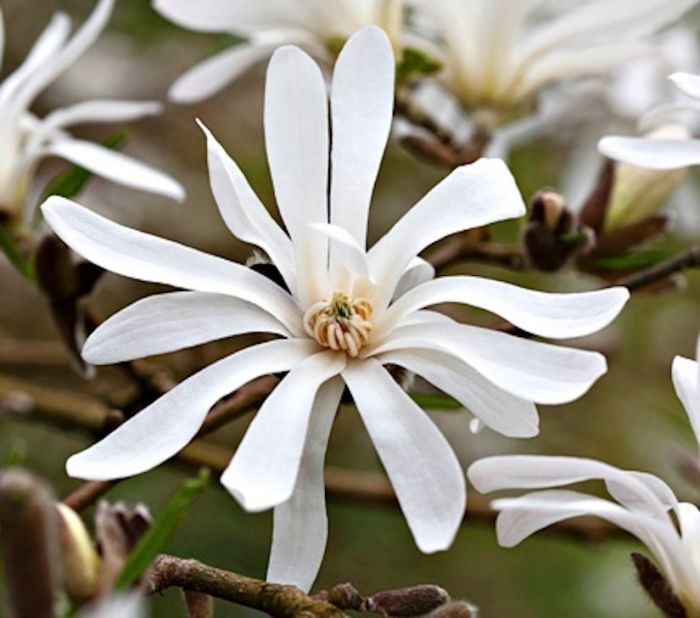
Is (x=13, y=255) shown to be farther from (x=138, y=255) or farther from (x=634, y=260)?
(x=634, y=260)

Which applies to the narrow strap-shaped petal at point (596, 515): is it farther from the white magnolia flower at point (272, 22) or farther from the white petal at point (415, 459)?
the white magnolia flower at point (272, 22)

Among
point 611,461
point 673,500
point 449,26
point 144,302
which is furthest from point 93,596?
point 611,461

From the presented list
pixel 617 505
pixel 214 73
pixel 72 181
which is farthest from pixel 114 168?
pixel 617 505

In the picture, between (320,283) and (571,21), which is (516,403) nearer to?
(320,283)

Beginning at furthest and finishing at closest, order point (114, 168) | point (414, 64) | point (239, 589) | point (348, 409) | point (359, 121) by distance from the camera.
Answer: point (348, 409) < point (414, 64) < point (114, 168) < point (359, 121) < point (239, 589)

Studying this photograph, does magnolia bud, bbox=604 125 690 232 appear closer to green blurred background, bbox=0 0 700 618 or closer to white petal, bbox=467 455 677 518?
white petal, bbox=467 455 677 518
